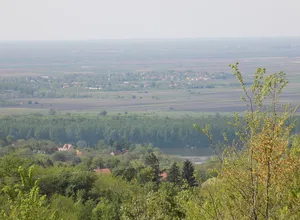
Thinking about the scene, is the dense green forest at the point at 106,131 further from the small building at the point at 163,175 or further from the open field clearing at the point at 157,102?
the small building at the point at 163,175

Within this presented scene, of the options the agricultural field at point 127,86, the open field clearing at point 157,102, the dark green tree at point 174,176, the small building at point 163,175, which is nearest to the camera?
the dark green tree at point 174,176

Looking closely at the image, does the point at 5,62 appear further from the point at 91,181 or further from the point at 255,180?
the point at 255,180

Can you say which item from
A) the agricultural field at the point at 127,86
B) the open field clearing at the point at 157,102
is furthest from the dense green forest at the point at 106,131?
the open field clearing at the point at 157,102

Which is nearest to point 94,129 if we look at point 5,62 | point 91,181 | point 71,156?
point 71,156

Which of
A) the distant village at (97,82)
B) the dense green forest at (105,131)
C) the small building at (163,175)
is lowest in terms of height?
the distant village at (97,82)

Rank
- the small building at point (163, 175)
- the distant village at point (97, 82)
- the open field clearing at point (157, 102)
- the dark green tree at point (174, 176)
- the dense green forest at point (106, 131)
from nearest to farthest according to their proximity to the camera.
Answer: the dark green tree at point (174, 176), the small building at point (163, 175), the dense green forest at point (106, 131), the open field clearing at point (157, 102), the distant village at point (97, 82)

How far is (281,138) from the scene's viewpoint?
625 centimetres

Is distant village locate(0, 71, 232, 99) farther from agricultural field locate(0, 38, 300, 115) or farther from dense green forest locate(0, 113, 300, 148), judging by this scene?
dense green forest locate(0, 113, 300, 148)

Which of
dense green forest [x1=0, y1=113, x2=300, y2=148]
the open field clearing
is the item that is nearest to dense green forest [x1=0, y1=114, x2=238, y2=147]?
dense green forest [x1=0, y1=113, x2=300, y2=148]

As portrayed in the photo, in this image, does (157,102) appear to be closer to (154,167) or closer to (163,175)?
(163,175)

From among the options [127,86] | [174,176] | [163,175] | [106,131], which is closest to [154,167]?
[174,176]

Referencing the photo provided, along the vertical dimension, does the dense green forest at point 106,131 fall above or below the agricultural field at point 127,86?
above

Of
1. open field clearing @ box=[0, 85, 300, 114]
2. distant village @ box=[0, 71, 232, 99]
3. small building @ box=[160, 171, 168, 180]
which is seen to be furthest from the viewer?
distant village @ box=[0, 71, 232, 99]

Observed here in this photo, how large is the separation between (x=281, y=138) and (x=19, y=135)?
180 feet
